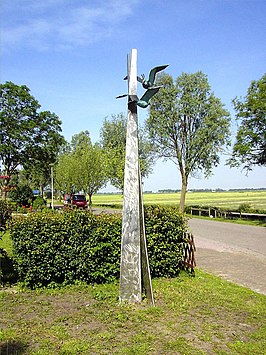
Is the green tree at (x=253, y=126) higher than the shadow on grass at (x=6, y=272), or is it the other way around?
the green tree at (x=253, y=126)

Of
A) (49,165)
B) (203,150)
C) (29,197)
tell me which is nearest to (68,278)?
(203,150)

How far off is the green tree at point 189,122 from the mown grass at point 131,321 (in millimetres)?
24375

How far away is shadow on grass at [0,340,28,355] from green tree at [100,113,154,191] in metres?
29.2

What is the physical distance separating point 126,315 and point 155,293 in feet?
4.45

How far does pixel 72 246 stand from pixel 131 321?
2451mm

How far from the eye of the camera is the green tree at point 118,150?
133ft

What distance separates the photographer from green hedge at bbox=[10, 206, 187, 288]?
24.2ft

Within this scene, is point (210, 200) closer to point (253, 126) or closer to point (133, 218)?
point (253, 126)

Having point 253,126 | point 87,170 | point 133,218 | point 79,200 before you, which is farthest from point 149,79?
point 87,170

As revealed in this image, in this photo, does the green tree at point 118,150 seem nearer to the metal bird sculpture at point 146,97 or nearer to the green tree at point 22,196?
the green tree at point 22,196

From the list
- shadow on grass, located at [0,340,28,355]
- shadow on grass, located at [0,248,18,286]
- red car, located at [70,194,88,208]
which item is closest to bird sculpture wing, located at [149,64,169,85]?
shadow on grass, located at [0,248,18,286]

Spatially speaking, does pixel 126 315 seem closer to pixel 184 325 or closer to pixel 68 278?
pixel 184 325

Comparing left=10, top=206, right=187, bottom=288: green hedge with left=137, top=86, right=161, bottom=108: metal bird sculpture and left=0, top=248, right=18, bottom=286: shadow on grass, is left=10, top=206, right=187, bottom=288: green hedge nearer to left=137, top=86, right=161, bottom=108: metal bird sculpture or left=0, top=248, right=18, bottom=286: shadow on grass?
left=0, top=248, right=18, bottom=286: shadow on grass

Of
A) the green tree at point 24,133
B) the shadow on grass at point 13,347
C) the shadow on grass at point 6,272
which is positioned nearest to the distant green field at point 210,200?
the green tree at point 24,133
